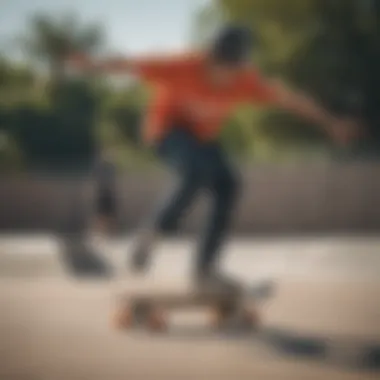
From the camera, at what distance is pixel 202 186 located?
1093 millimetres

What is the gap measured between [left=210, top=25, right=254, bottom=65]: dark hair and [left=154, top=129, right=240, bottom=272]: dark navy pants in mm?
165

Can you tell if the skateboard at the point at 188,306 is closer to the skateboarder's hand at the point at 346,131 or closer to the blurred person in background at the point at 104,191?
the blurred person in background at the point at 104,191

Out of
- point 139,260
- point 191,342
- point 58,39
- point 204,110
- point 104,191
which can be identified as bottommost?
point 191,342

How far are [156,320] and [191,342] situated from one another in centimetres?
9

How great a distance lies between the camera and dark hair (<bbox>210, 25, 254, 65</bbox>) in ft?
3.45

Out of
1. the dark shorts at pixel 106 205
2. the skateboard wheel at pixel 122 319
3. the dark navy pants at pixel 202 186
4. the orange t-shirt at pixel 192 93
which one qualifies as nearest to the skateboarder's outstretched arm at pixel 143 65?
the orange t-shirt at pixel 192 93

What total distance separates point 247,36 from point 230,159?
24 cm

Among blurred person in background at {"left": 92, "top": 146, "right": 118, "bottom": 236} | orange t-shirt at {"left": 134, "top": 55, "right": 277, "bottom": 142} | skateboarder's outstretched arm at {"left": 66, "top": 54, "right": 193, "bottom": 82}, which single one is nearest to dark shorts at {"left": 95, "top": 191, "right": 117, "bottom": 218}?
blurred person in background at {"left": 92, "top": 146, "right": 118, "bottom": 236}

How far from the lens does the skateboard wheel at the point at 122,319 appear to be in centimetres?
109

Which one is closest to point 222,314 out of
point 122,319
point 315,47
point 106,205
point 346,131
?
point 122,319

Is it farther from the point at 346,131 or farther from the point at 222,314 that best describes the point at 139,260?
the point at 346,131

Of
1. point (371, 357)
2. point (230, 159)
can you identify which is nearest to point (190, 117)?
point (230, 159)

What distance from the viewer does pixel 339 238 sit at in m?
1.05

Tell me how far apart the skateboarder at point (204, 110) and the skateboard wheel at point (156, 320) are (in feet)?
0.43
